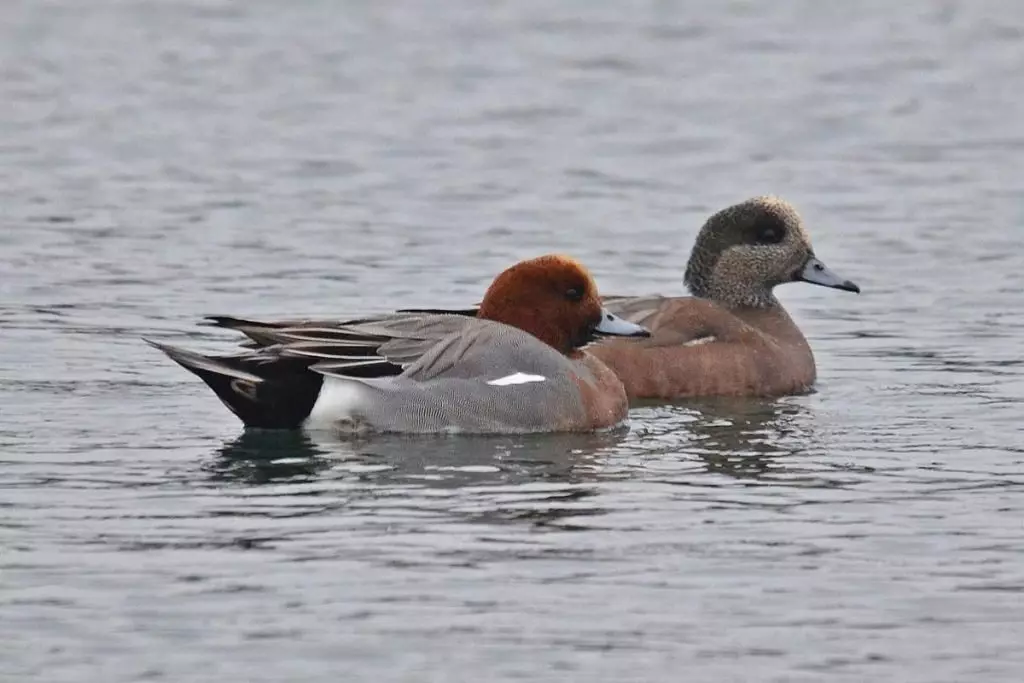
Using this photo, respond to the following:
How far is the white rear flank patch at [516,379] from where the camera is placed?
9.87 m

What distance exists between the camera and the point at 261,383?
964cm

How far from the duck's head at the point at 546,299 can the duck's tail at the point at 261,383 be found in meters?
0.98

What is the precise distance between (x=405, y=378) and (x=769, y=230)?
288 centimetres

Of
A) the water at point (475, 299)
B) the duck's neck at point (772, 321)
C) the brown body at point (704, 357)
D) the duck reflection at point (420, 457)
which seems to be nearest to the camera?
the water at point (475, 299)

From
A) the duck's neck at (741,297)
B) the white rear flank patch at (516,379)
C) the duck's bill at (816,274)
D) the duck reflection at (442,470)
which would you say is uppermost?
the duck's bill at (816,274)

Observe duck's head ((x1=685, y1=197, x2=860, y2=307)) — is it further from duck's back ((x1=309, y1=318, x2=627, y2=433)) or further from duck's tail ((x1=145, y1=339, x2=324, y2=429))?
duck's tail ((x1=145, y1=339, x2=324, y2=429))

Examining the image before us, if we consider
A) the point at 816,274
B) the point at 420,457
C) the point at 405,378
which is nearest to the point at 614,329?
the point at 405,378

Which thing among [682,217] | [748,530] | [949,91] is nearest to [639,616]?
[748,530]

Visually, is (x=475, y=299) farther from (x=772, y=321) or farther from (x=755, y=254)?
(x=772, y=321)

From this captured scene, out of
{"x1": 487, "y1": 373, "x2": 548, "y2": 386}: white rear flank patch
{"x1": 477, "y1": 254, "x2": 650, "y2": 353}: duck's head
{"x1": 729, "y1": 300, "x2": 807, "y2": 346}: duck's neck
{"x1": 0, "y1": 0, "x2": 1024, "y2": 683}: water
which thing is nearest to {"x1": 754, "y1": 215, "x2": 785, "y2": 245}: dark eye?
{"x1": 729, "y1": 300, "x2": 807, "y2": 346}: duck's neck

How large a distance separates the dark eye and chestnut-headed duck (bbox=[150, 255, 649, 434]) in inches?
83.1

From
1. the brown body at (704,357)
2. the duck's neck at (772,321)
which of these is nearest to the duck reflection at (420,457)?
the brown body at (704,357)

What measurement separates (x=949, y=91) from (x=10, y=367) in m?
10.6

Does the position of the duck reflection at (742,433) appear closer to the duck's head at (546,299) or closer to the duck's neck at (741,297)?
the duck's head at (546,299)
